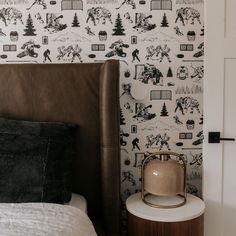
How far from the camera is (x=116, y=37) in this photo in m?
2.22

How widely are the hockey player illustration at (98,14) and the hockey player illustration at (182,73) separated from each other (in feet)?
1.76

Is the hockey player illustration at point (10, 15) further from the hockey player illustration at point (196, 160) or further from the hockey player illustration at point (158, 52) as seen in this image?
the hockey player illustration at point (196, 160)

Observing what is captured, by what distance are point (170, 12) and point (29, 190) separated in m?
1.35

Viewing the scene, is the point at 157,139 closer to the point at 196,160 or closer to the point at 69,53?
the point at 196,160

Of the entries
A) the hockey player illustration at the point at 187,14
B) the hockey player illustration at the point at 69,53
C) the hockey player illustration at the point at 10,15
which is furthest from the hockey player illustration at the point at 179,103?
the hockey player illustration at the point at 10,15

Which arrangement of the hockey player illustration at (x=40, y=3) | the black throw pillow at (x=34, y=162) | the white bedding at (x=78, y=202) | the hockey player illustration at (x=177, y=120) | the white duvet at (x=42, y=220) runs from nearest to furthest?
the white duvet at (x=42, y=220) < the black throw pillow at (x=34, y=162) < the white bedding at (x=78, y=202) < the hockey player illustration at (x=40, y=3) < the hockey player illustration at (x=177, y=120)

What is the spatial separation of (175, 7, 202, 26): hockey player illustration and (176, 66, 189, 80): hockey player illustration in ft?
0.89

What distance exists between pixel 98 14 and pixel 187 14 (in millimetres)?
554

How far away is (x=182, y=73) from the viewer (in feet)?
7.39

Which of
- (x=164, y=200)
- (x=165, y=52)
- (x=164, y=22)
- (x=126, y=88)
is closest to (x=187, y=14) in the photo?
(x=164, y=22)

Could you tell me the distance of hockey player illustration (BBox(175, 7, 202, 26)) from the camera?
2209 mm

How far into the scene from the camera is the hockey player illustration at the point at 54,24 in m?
2.20

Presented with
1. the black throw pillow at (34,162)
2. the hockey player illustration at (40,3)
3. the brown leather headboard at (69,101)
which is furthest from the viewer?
the hockey player illustration at (40,3)

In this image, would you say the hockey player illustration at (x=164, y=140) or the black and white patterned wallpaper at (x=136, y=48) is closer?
the black and white patterned wallpaper at (x=136, y=48)
